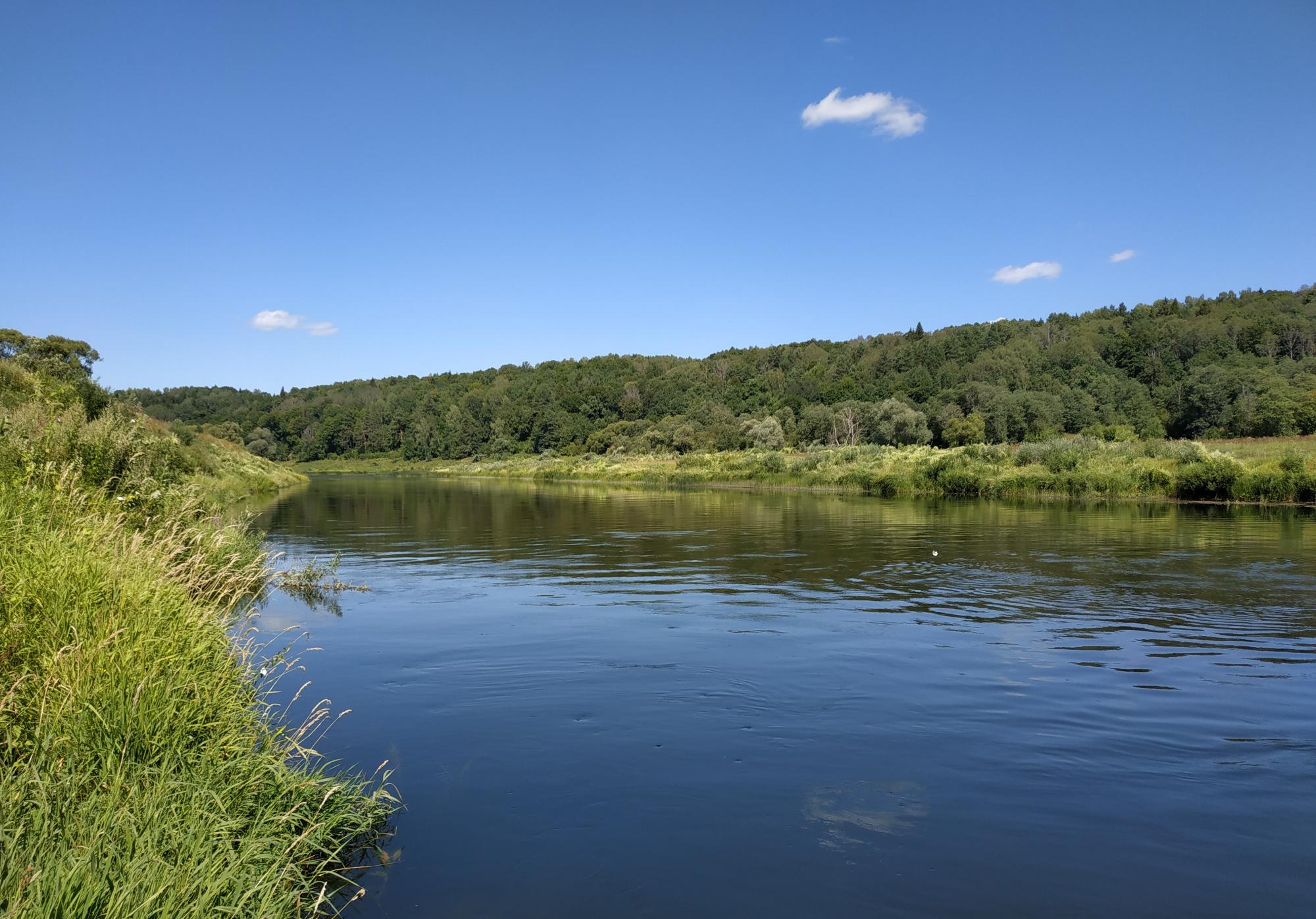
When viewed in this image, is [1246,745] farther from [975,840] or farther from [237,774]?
[237,774]

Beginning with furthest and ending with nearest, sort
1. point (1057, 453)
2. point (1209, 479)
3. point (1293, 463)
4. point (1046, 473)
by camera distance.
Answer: point (1057, 453) → point (1046, 473) → point (1209, 479) → point (1293, 463)

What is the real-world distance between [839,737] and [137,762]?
623 cm

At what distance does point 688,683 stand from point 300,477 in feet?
296

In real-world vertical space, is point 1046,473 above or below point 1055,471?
below

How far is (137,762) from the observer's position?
16.6ft

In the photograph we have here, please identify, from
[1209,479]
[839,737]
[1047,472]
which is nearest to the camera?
[839,737]

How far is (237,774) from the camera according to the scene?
550 centimetres

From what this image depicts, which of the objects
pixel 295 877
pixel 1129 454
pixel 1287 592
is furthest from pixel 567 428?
pixel 295 877

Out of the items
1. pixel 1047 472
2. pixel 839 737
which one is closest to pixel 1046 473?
pixel 1047 472

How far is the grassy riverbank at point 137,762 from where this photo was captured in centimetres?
384

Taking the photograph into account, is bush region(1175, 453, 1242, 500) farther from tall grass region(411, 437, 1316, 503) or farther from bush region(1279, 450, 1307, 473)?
bush region(1279, 450, 1307, 473)

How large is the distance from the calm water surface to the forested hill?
66056mm

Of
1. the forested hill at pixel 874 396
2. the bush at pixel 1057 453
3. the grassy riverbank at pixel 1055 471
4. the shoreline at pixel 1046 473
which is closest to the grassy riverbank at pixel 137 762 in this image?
the shoreline at pixel 1046 473

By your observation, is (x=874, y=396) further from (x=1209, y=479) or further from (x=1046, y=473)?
(x=1209, y=479)
